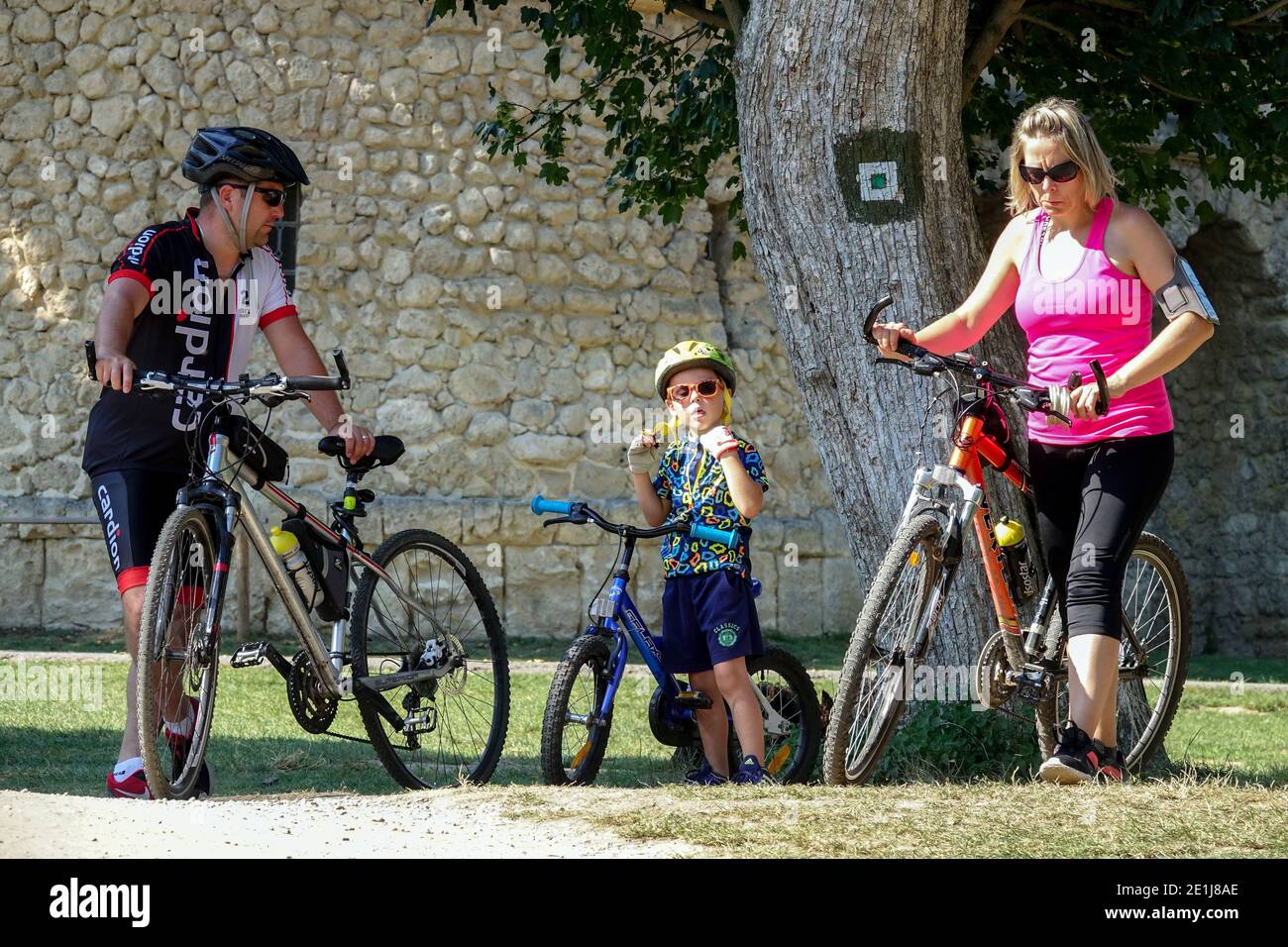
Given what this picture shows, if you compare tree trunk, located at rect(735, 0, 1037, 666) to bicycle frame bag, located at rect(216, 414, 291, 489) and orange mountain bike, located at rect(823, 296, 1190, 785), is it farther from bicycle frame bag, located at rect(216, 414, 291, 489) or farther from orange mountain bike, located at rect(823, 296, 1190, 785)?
bicycle frame bag, located at rect(216, 414, 291, 489)

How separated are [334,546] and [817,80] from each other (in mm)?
2095

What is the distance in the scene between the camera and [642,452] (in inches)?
197

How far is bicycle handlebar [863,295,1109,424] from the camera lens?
4.03m

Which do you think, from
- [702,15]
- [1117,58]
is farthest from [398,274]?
[1117,58]

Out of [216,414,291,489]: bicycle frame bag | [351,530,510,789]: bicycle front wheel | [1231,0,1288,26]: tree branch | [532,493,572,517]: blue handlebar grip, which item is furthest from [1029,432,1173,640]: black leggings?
[1231,0,1288,26]: tree branch

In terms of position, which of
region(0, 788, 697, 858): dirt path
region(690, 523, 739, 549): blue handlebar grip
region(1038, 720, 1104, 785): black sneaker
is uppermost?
region(690, 523, 739, 549): blue handlebar grip

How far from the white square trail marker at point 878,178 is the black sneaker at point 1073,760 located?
183 centimetres

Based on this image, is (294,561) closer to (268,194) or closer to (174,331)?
(174,331)

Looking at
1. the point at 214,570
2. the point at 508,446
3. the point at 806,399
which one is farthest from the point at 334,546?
the point at 508,446

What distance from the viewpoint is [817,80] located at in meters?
5.13

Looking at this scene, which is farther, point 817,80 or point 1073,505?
point 817,80
